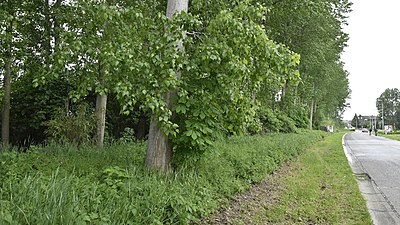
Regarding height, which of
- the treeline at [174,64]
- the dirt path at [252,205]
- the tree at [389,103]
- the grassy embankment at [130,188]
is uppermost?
the tree at [389,103]

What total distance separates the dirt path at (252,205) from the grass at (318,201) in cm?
8

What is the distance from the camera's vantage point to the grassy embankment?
2789 mm

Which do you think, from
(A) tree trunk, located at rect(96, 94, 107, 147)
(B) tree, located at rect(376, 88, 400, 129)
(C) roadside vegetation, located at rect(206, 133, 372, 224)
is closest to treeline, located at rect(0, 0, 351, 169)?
(A) tree trunk, located at rect(96, 94, 107, 147)

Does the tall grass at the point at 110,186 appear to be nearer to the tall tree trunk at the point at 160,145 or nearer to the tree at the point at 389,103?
the tall tree trunk at the point at 160,145

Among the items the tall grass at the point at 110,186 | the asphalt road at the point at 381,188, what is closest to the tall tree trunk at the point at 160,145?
the tall grass at the point at 110,186

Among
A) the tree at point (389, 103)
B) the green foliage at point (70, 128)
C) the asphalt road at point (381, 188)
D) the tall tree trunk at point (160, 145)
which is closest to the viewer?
the asphalt road at point (381, 188)

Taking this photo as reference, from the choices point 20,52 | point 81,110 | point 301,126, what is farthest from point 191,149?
point 301,126

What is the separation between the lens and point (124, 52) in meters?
4.16

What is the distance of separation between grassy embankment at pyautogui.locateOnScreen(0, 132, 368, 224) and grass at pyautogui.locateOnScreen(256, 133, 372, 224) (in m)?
0.02

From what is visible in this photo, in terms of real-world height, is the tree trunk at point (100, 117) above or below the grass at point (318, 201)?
above

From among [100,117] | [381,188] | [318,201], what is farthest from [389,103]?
[100,117]

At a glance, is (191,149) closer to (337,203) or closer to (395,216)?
(337,203)

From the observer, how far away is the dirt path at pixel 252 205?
4.25 m

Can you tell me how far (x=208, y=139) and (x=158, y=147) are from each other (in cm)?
90
